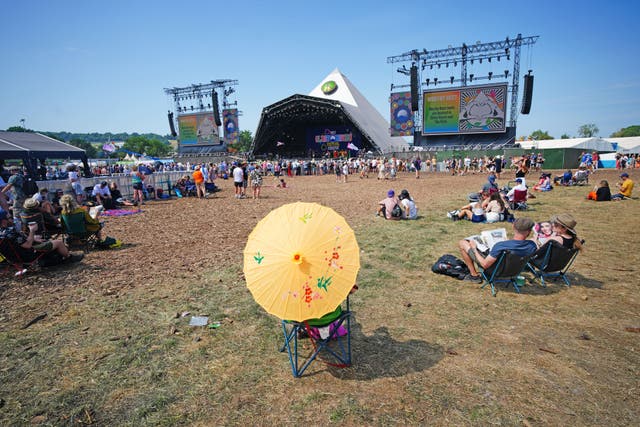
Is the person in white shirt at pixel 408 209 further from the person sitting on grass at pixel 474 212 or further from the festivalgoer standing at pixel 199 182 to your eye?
the festivalgoer standing at pixel 199 182

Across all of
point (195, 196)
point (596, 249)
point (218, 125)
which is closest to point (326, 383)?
point (596, 249)

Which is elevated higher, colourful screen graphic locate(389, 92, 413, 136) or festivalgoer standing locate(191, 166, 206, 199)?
colourful screen graphic locate(389, 92, 413, 136)

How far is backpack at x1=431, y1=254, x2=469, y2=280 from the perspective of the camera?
5.51 m

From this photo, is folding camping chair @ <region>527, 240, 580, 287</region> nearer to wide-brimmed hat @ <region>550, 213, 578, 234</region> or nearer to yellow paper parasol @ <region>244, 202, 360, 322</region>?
wide-brimmed hat @ <region>550, 213, 578, 234</region>

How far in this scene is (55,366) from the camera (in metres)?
3.43

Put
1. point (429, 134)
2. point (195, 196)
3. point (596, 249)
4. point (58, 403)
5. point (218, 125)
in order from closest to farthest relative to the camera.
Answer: point (58, 403) → point (596, 249) → point (195, 196) → point (429, 134) → point (218, 125)

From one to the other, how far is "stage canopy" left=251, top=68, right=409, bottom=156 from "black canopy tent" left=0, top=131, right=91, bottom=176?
29046mm

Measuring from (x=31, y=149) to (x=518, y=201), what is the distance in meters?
19.9

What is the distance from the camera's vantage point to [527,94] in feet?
114

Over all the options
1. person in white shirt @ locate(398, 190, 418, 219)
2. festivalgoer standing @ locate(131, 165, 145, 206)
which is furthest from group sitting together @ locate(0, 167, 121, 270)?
person in white shirt @ locate(398, 190, 418, 219)

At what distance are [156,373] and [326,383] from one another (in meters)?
1.70

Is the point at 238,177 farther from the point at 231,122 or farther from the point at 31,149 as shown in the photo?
the point at 231,122

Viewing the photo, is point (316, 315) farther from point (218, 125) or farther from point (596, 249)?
point (218, 125)

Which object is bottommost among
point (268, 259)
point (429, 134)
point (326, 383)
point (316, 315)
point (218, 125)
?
point (326, 383)
